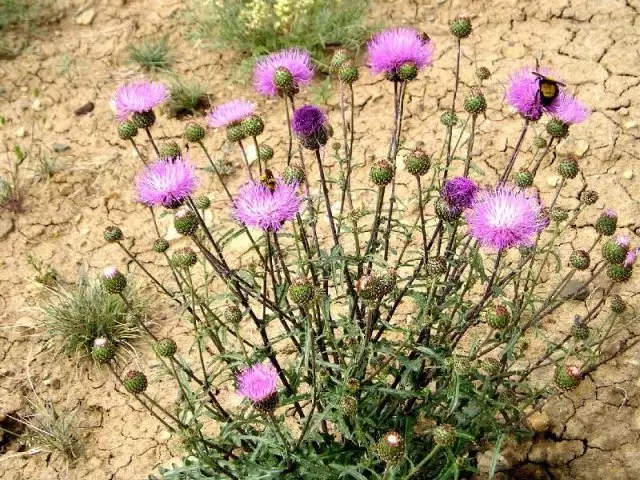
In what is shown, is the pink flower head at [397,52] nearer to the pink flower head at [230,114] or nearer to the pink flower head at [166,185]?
the pink flower head at [230,114]

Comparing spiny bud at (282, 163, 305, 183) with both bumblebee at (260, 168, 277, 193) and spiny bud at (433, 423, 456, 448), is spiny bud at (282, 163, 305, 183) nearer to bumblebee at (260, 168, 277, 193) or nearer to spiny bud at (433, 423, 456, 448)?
bumblebee at (260, 168, 277, 193)

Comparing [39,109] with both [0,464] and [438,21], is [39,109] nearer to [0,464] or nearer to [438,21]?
[0,464]

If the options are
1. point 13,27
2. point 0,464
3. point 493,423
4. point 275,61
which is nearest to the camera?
point 493,423

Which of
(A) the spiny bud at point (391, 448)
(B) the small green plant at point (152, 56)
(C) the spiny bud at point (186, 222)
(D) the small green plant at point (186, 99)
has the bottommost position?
(D) the small green plant at point (186, 99)

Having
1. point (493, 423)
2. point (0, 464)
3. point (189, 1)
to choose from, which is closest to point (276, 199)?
point (493, 423)

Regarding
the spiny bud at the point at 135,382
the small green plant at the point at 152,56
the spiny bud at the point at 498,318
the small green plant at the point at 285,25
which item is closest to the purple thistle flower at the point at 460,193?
the spiny bud at the point at 498,318

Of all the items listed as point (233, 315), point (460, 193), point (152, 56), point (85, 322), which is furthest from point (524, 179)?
point (152, 56)

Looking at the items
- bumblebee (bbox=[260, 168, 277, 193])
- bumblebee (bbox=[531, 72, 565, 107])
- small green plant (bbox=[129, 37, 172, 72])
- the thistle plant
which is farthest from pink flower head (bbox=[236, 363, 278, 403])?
small green plant (bbox=[129, 37, 172, 72])
